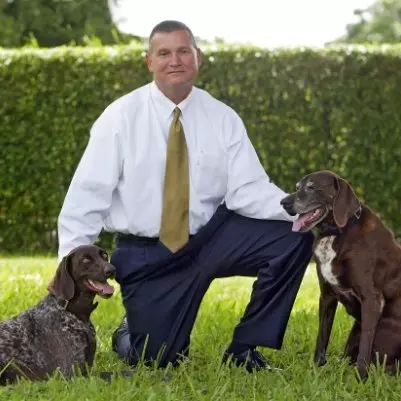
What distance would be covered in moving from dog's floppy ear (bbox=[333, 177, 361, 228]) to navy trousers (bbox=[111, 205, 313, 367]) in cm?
50

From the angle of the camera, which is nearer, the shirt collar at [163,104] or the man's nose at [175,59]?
the man's nose at [175,59]

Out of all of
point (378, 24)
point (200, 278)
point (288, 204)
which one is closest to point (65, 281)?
point (200, 278)

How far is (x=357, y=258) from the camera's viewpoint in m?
4.84

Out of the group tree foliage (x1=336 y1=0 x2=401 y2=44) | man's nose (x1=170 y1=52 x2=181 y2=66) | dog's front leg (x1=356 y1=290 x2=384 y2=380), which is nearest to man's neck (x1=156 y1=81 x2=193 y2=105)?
man's nose (x1=170 y1=52 x2=181 y2=66)

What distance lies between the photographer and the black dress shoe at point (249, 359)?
208 inches

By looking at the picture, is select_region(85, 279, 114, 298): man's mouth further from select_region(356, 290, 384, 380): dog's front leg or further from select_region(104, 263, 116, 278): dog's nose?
select_region(356, 290, 384, 380): dog's front leg

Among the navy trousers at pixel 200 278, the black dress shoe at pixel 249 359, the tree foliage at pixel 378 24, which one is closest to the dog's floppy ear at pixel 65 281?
the navy trousers at pixel 200 278

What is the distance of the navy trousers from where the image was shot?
5.31 m

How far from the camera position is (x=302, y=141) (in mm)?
11008

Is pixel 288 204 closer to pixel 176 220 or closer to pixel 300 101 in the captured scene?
pixel 176 220

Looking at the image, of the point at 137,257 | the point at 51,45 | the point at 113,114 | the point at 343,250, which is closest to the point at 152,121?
the point at 113,114

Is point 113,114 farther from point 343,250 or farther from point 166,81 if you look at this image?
point 343,250

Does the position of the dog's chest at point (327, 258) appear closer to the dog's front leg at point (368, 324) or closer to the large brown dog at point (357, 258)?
the large brown dog at point (357, 258)

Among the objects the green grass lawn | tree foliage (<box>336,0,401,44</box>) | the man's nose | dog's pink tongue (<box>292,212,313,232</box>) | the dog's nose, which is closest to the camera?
the green grass lawn
